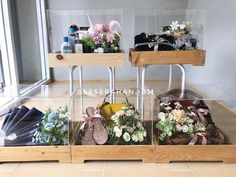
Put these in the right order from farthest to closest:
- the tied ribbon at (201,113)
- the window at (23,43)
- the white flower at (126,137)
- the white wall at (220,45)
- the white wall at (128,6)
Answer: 1. the white wall at (128,6)
2. the window at (23,43)
3. the white wall at (220,45)
4. the tied ribbon at (201,113)
5. the white flower at (126,137)

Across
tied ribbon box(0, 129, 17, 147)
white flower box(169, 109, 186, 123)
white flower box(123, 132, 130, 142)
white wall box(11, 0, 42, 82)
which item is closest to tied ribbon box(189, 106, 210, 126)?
white flower box(169, 109, 186, 123)

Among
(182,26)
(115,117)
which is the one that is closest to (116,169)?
(115,117)

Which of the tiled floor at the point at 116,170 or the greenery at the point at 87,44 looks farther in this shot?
the greenery at the point at 87,44

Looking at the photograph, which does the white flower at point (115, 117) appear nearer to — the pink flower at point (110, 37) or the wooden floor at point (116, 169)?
the wooden floor at point (116, 169)

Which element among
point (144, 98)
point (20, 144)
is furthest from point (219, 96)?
point (20, 144)

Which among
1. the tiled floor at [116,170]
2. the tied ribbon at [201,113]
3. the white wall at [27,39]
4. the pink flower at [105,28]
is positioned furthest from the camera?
the white wall at [27,39]

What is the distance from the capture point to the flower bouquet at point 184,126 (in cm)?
136

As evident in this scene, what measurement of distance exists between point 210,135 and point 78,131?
0.82m

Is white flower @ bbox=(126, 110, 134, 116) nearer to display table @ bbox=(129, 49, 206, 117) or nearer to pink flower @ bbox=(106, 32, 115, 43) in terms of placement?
display table @ bbox=(129, 49, 206, 117)

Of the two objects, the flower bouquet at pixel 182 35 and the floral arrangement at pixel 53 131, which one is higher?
the flower bouquet at pixel 182 35

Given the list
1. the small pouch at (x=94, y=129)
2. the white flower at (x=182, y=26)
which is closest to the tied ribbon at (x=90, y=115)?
the small pouch at (x=94, y=129)

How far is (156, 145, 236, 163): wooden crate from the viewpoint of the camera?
4.30 feet

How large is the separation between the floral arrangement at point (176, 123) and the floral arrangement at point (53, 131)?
0.56 meters

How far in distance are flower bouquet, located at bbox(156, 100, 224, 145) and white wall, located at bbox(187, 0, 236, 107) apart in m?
0.68
